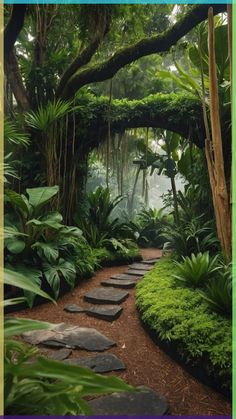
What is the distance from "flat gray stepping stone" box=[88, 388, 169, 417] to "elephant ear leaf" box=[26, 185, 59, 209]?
6.74ft

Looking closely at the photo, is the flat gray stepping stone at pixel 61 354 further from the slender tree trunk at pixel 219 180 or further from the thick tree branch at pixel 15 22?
the thick tree branch at pixel 15 22

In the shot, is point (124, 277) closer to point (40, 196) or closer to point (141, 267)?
point (141, 267)

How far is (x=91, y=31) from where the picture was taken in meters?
3.48

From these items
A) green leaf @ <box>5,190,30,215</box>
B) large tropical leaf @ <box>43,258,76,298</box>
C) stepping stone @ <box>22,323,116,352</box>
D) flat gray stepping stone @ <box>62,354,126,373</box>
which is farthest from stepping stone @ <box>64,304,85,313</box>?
green leaf @ <box>5,190,30,215</box>

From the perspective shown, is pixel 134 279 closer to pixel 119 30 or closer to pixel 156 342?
pixel 156 342

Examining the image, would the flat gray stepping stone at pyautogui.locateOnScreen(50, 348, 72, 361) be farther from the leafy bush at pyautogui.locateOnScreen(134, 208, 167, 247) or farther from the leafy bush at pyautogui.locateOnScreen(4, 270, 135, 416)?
the leafy bush at pyautogui.locateOnScreen(134, 208, 167, 247)

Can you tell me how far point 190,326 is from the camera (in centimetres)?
199

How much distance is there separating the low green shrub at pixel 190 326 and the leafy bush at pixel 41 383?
1057 millimetres

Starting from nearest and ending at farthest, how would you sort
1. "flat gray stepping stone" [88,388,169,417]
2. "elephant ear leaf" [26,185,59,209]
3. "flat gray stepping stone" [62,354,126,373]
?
"flat gray stepping stone" [88,388,169,417] < "flat gray stepping stone" [62,354,126,373] < "elephant ear leaf" [26,185,59,209]

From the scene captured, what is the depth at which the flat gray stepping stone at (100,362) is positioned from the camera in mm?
1841

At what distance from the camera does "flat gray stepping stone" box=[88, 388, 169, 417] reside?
139cm

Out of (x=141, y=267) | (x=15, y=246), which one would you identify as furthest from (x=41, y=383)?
(x=141, y=267)

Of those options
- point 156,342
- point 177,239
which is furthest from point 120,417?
point 177,239

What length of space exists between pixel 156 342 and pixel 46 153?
286cm
